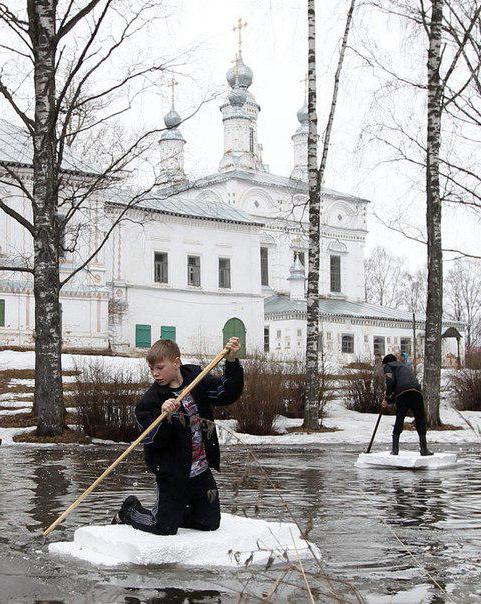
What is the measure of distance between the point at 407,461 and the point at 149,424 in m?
6.80

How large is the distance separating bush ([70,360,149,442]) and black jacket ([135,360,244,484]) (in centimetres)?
1112

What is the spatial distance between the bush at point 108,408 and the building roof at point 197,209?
27.8 metres

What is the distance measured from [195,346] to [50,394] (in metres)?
30.2

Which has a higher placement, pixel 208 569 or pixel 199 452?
pixel 199 452

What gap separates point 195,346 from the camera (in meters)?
46.7

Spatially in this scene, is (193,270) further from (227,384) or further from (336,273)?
(227,384)

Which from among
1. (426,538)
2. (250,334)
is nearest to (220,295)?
(250,334)

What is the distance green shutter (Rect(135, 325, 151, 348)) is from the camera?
145ft

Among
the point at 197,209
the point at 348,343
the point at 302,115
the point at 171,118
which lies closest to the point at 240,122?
the point at 171,118

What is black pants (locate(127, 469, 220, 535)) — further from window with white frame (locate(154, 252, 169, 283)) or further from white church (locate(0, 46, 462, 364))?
window with white frame (locate(154, 252, 169, 283))

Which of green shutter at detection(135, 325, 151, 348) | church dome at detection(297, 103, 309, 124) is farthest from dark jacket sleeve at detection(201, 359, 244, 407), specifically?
church dome at detection(297, 103, 309, 124)

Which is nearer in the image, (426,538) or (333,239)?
(426,538)

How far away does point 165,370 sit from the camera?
230 inches

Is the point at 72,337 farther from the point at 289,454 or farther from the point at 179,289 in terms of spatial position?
the point at 289,454
